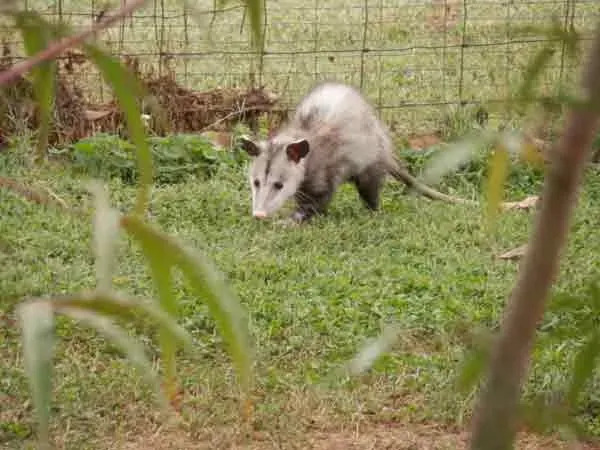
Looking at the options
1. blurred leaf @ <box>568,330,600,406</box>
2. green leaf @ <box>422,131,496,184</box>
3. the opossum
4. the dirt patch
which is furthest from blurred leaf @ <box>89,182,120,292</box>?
Result: the opossum

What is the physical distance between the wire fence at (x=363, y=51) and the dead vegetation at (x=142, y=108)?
0.16 metres

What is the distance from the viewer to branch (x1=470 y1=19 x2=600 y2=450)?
0.71 m

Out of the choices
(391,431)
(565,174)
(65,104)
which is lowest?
(391,431)

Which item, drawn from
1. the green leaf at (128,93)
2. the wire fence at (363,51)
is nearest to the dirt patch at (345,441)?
the green leaf at (128,93)

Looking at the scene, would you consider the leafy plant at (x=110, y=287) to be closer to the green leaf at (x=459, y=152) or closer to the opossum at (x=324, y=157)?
the green leaf at (x=459, y=152)

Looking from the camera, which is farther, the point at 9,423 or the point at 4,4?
the point at 9,423

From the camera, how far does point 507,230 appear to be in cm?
559

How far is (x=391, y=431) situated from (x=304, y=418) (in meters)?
0.26

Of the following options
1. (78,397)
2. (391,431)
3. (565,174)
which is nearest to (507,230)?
(391,431)

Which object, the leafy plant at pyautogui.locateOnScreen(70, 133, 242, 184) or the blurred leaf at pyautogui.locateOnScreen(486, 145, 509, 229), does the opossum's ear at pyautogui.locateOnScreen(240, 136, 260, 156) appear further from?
the blurred leaf at pyautogui.locateOnScreen(486, 145, 509, 229)

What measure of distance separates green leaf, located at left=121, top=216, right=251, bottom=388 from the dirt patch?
234 centimetres

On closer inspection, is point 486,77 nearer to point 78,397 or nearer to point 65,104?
point 65,104

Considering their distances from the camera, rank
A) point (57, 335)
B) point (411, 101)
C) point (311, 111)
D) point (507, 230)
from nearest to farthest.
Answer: point (57, 335) → point (507, 230) → point (311, 111) → point (411, 101)

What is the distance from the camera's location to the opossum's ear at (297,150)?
20.1 feet
